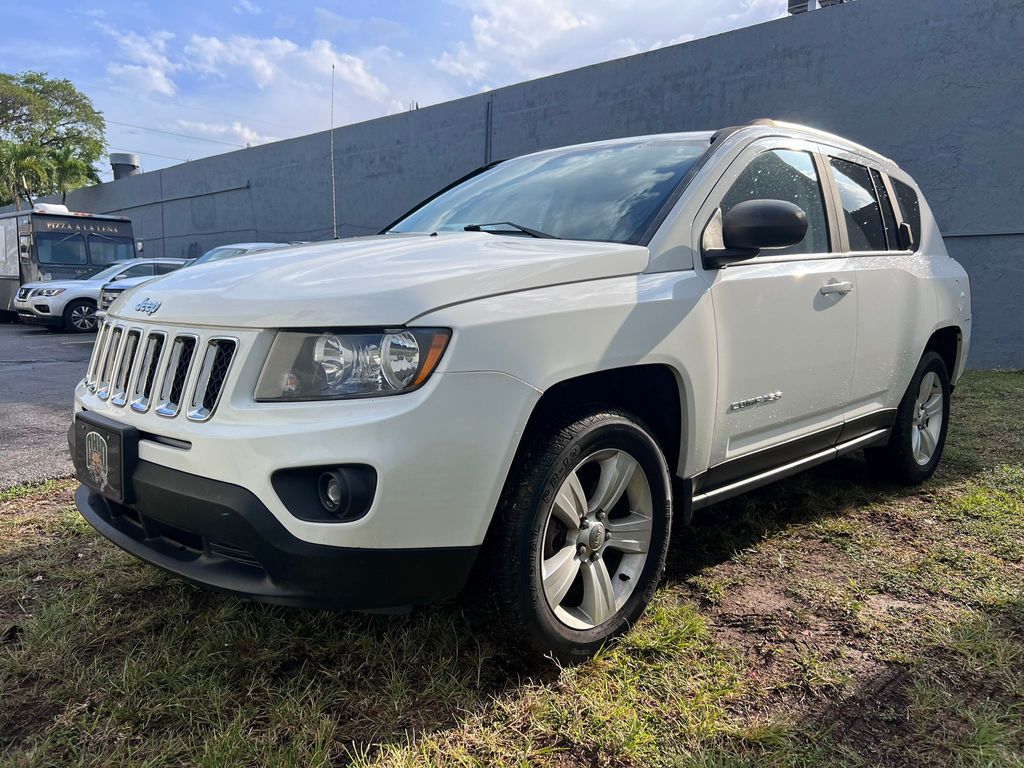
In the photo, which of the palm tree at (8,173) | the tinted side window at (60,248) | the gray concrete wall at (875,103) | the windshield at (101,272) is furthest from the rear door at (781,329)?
the palm tree at (8,173)

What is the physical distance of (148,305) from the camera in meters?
2.25

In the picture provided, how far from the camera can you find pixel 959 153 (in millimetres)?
8727

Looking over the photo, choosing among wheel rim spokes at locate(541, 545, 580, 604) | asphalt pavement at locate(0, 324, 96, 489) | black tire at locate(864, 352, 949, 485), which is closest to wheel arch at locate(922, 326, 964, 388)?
black tire at locate(864, 352, 949, 485)

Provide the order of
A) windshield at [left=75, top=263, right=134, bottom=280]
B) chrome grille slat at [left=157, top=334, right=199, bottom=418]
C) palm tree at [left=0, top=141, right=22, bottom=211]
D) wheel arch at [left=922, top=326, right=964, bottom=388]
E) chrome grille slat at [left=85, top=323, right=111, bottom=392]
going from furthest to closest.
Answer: palm tree at [left=0, top=141, right=22, bottom=211]
windshield at [left=75, top=263, right=134, bottom=280]
wheel arch at [left=922, top=326, right=964, bottom=388]
chrome grille slat at [left=85, top=323, right=111, bottom=392]
chrome grille slat at [left=157, top=334, right=199, bottom=418]

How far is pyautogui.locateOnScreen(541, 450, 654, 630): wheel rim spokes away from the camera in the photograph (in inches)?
84.3

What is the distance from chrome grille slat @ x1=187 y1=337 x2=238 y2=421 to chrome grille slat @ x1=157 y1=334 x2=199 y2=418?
0.29ft

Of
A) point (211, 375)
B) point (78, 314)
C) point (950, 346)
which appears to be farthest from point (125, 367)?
point (78, 314)

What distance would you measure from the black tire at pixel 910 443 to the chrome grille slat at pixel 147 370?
11.2ft

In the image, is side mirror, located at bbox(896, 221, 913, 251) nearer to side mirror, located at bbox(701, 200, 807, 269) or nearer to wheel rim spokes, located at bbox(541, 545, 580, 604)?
side mirror, located at bbox(701, 200, 807, 269)

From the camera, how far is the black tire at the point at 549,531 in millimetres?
1970

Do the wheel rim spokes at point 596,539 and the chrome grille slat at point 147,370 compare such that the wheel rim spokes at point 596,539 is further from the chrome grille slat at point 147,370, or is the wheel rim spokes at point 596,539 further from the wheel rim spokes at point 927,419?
the wheel rim spokes at point 927,419

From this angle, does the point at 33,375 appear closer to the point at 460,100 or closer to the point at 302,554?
the point at 302,554

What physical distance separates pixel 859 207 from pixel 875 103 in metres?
6.92

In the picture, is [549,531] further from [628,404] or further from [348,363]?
[348,363]
